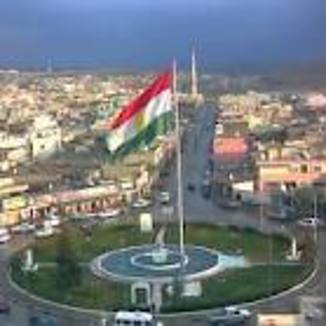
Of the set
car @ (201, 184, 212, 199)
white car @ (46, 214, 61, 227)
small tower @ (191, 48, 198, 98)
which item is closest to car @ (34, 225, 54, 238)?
white car @ (46, 214, 61, 227)

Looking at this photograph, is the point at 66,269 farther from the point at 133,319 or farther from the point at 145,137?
the point at 133,319

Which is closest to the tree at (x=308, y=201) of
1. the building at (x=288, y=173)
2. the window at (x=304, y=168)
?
the building at (x=288, y=173)

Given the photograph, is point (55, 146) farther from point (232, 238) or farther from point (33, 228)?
point (232, 238)

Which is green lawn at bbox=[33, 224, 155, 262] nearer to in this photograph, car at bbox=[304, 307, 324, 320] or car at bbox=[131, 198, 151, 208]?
car at bbox=[131, 198, 151, 208]

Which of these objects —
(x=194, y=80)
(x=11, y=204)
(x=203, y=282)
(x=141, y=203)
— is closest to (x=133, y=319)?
(x=203, y=282)

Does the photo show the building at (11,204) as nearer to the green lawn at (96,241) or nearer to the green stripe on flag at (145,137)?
the green lawn at (96,241)
